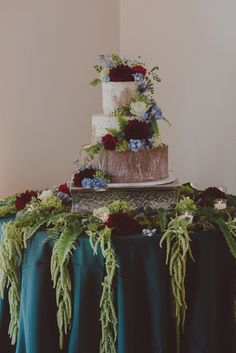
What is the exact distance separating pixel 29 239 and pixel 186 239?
0.57 meters

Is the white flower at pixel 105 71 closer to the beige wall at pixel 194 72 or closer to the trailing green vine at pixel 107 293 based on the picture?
the trailing green vine at pixel 107 293

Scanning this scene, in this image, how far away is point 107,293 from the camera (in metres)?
1.76

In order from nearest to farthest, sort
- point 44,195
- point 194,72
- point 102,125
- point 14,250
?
point 14,250 → point 102,125 → point 44,195 → point 194,72

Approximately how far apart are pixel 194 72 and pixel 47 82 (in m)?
0.90

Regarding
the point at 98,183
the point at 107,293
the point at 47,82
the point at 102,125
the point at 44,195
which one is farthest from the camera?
the point at 47,82

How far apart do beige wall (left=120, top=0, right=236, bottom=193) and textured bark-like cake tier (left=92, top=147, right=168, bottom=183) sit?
97 cm

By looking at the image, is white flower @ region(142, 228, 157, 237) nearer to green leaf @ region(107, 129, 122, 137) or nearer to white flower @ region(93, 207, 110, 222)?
white flower @ region(93, 207, 110, 222)

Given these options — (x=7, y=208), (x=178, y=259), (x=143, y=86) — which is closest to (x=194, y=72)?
(x=143, y=86)

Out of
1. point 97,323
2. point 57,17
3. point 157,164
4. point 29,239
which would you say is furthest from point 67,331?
A: point 57,17

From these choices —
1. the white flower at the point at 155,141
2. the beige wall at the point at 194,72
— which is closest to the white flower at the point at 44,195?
the white flower at the point at 155,141

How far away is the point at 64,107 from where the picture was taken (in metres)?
3.32

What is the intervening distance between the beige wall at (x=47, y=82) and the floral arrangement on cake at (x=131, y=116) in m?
1.04

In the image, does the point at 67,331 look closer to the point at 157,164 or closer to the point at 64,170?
the point at 157,164

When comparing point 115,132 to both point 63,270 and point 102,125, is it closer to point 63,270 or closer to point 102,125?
point 102,125
